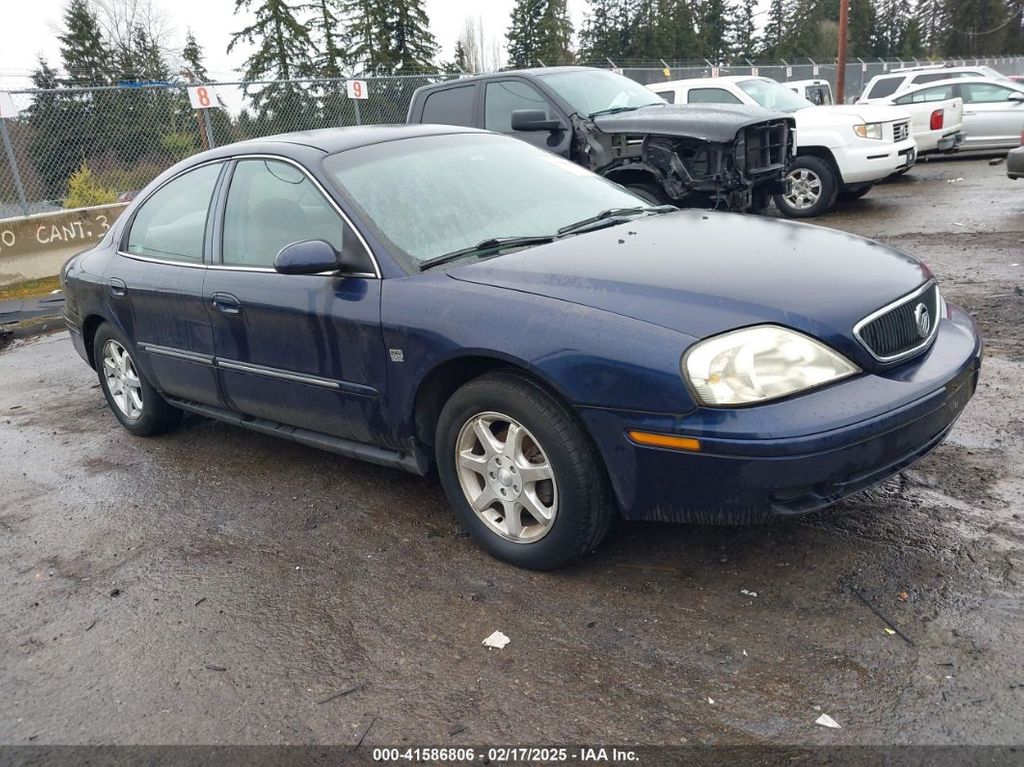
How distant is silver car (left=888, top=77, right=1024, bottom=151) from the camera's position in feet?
49.7

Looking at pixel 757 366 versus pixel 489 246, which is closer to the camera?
pixel 757 366

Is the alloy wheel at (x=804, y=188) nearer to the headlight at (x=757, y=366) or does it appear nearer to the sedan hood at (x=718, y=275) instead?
the sedan hood at (x=718, y=275)

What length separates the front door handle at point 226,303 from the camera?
4.04 meters

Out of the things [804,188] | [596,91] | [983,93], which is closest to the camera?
[596,91]

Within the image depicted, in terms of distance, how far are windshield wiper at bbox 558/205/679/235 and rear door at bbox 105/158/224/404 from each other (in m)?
1.86

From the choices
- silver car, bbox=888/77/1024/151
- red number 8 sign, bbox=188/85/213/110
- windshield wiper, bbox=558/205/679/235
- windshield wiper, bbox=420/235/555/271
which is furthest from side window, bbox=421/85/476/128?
silver car, bbox=888/77/1024/151

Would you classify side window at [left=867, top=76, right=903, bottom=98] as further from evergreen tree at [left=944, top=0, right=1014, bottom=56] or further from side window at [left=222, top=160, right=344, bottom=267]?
evergreen tree at [left=944, top=0, right=1014, bottom=56]

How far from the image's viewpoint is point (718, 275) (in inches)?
119

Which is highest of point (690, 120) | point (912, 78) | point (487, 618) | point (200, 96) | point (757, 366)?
point (200, 96)

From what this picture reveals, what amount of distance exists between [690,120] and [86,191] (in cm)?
896

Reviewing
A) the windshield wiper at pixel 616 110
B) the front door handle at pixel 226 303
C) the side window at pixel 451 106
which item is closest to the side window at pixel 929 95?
the windshield wiper at pixel 616 110

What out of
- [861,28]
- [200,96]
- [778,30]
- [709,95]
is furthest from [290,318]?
[778,30]

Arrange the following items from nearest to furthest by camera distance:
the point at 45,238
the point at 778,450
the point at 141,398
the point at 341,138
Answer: the point at 778,450 → the point at 341,138 → the point at 141,398 → the point at 45,238

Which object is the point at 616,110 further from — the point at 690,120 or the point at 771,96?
the point at 771,96
